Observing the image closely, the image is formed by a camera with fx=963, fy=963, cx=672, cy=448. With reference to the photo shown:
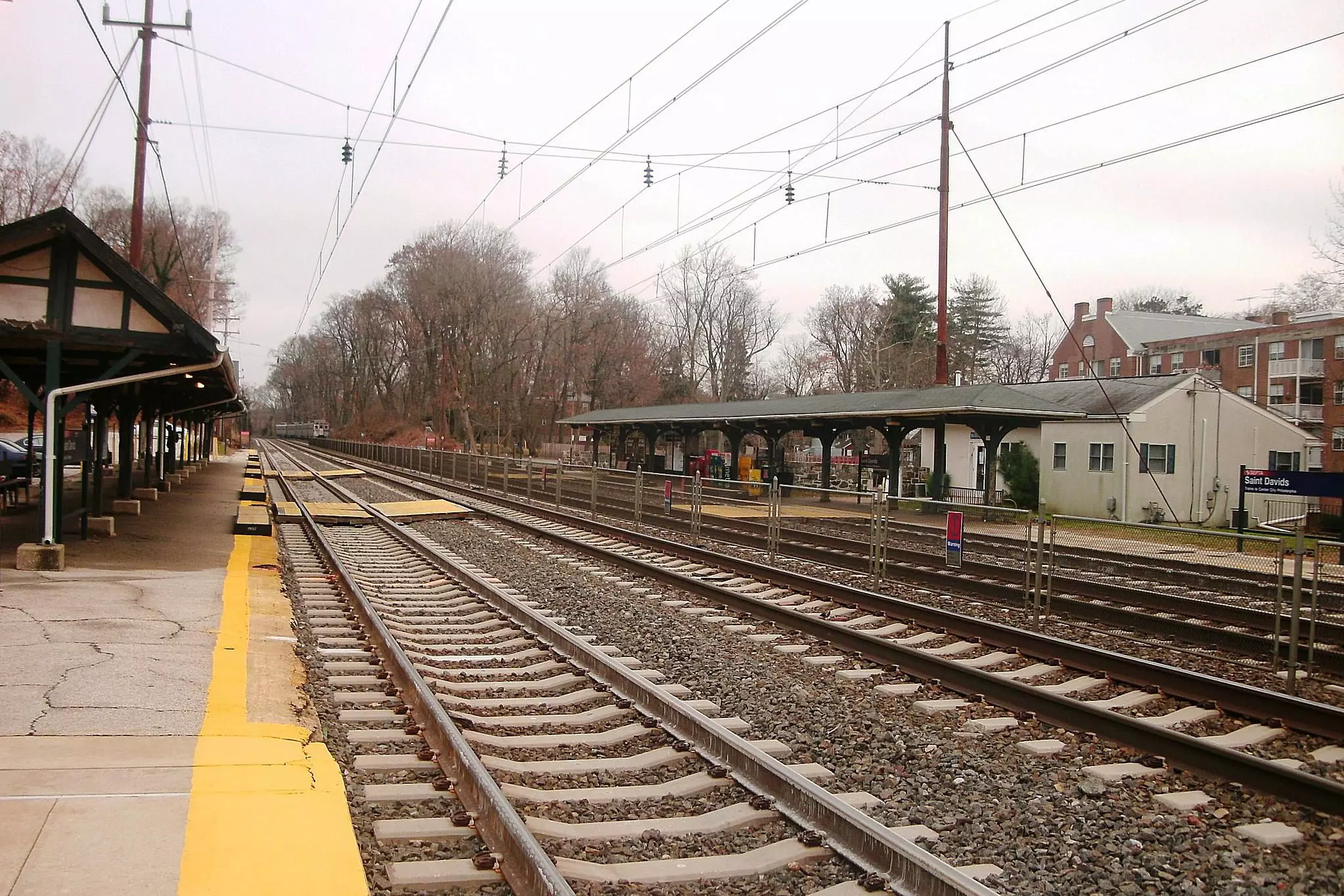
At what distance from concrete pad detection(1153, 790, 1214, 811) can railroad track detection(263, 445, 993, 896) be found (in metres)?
1.68

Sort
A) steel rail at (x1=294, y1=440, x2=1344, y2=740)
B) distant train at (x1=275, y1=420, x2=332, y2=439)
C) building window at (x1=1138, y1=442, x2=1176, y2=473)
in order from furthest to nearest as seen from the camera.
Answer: distant train at (x1=275, y1=420, x2=332, y2=439)
building window at (x1=1138, y1=442, x2=1176, y2=473)
steel rail at (x1=294, y1=440, x2=1344, y2=740)

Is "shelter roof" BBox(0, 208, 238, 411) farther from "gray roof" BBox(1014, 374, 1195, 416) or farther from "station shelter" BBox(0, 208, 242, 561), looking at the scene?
"gray roof" BBox(1014, 374, 1195, 416)

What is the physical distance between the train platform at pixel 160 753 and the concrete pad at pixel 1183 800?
4.12 meters

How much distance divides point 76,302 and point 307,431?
10935 cm

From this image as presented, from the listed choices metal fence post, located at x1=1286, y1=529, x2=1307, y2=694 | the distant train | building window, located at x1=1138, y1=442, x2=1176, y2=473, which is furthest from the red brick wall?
the distant train

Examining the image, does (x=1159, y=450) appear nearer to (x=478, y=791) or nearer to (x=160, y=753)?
(x=478, y=791)

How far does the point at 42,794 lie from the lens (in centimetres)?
427

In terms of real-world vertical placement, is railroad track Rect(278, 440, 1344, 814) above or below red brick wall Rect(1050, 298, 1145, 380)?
below

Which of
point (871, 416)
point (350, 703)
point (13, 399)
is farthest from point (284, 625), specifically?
point (13, 399)

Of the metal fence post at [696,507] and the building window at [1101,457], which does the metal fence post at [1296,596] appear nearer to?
the metal fence post at [696,507]

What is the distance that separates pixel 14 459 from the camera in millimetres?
30078

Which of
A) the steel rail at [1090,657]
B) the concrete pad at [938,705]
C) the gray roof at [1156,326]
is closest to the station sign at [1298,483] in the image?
the steel rail at [1090,657]

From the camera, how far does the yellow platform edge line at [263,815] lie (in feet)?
11.9

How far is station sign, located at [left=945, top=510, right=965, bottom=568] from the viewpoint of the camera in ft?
43.4
